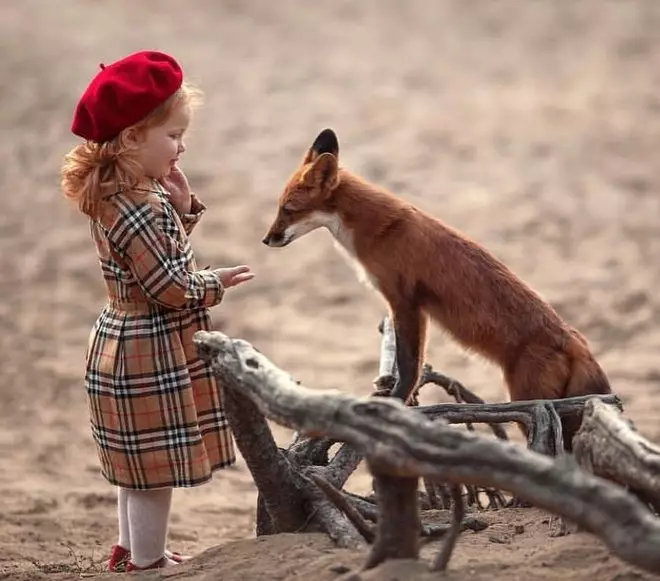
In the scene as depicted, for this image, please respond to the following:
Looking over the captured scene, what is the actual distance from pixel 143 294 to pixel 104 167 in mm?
420

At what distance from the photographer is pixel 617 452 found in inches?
120

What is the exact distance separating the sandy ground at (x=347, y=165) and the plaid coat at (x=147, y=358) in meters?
0.39

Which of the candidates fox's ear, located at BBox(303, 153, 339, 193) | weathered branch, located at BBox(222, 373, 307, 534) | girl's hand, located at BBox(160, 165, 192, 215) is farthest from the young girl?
fox's ear, located at BBox(303, 153, 339, 193)

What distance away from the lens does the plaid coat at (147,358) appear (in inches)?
148

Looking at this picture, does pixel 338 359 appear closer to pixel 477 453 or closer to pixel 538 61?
pixel 477 453

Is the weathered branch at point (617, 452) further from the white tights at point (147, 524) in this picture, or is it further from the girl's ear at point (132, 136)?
the girl's ear at point (132, 136)

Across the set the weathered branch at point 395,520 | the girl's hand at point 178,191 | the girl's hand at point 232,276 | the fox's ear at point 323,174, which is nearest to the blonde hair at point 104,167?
the girl's hand at point 178,191

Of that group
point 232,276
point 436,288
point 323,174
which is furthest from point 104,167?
point 436,288

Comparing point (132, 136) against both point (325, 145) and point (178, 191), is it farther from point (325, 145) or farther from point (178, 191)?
point (325, 145)

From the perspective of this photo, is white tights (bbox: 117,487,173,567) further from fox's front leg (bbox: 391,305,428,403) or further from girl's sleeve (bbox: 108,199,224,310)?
fox's front leg (bbox: 391,305,428,403)

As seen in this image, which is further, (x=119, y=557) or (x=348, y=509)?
(x=119, y=557)

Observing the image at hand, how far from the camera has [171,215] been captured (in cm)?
387

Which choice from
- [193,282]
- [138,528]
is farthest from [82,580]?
[193,282]

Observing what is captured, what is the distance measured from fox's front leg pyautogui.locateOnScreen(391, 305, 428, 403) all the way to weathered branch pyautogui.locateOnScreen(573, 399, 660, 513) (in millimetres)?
1136
